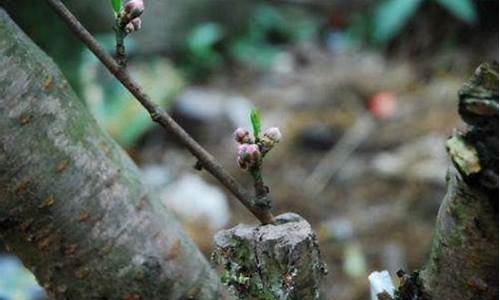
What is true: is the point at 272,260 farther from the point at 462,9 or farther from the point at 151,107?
the point at 462,9

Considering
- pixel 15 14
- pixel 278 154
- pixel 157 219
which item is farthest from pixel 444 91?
pixel 157 219

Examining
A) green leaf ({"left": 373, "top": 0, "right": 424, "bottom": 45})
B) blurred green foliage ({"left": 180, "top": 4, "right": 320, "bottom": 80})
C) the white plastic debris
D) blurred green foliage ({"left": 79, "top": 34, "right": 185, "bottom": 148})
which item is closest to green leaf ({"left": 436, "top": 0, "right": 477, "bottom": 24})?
green leaf ({"left": 373, "top": 0, "right": 424, "bottom": 45})

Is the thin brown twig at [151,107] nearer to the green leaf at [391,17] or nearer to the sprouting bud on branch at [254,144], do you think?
the sprouting bud on branch at [254,144]

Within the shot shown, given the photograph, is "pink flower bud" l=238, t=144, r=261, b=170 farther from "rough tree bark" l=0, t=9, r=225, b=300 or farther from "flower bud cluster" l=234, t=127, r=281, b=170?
"rough tree bark" l=0, t=9, r=225, b=300

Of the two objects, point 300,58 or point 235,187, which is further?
point 300,58

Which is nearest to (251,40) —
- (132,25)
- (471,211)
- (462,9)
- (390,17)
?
(390,17)

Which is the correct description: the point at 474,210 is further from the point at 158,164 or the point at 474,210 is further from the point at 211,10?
the point at 211,10
